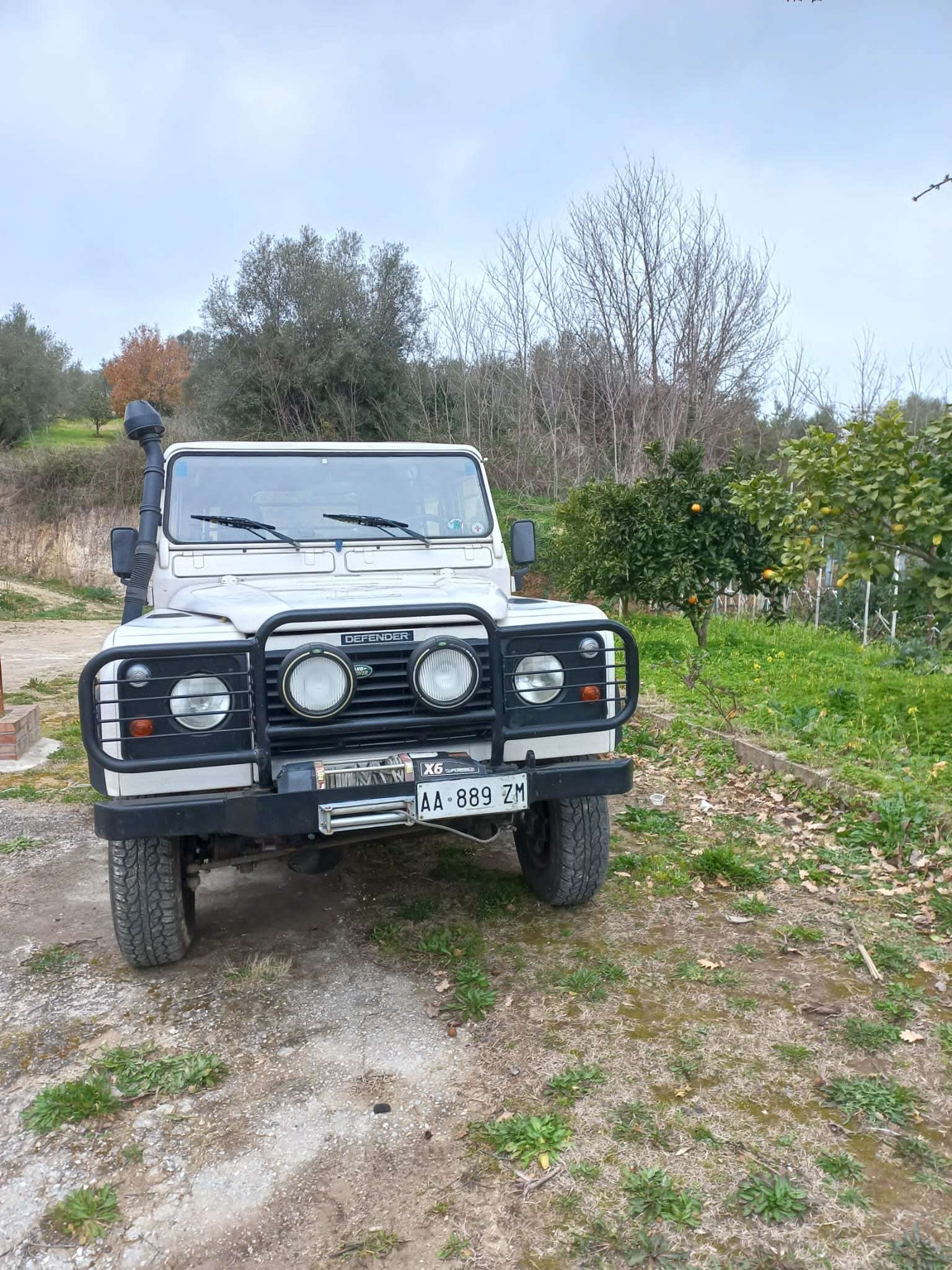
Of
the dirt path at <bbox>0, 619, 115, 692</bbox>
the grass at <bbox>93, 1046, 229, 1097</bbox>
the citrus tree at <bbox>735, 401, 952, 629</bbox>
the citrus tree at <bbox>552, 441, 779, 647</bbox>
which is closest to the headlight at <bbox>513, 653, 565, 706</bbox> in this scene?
the grass at <bbox>93, 1046, 229, 1097</bbox>

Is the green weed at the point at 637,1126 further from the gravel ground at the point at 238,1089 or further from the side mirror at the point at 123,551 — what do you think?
the side mirror at the point at 123,551

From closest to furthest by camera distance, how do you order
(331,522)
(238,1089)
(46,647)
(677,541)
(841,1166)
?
(841,1166) < (238,1089) < (331,522) < (677,541) < (46,647)

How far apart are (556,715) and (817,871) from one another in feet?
5.56

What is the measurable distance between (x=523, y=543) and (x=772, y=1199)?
3.04 meters

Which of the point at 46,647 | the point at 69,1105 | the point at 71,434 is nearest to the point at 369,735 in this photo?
the point at 69,1105

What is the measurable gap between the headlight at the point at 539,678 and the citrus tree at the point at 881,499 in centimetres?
230

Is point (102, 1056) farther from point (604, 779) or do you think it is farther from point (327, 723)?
point (604, 779)

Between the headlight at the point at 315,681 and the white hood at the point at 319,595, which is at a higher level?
the white hood at the point at 319,595

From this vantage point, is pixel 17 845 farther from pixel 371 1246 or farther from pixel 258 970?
pixel 371 1246

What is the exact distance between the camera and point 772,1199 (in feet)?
6.81

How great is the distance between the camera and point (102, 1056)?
8.98 feet

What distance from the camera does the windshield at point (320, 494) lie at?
4.13 m

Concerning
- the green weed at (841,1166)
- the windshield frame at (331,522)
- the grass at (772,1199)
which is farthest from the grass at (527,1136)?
the windshield frame at (331,522)

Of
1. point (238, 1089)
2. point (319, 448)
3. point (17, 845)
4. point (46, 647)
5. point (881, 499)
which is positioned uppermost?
point (319, 448)
